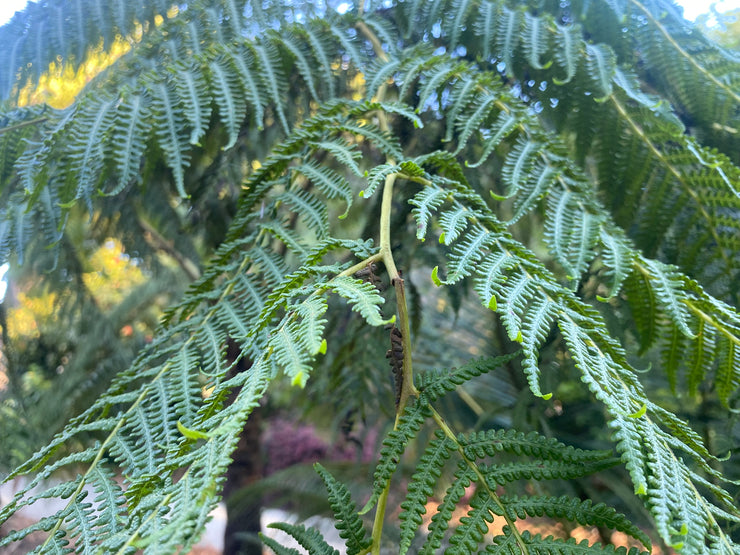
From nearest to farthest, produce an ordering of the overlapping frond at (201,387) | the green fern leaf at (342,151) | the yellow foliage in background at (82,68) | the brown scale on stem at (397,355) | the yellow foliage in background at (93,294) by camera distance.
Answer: the overlapping frond at (201,387) → the brown scale on stem at (397,355) → the green fern leaf at (342,151) → the yellow foliage in background at (82,68) → the yellow foliage in background at (93,294)

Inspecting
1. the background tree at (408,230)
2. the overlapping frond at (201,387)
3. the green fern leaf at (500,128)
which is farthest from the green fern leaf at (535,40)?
the overlapping frond at (201,387)

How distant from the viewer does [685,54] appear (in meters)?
0.69

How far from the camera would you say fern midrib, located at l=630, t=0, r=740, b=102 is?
2.13 ft

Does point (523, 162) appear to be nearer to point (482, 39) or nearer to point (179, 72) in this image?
point (482, 39)

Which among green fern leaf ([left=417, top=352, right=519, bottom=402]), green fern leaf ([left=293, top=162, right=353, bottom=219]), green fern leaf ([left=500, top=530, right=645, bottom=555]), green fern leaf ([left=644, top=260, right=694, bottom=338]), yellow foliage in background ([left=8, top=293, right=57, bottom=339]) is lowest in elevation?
yellow foliage in background ([left=8, top=293, right=57, bottom=339])

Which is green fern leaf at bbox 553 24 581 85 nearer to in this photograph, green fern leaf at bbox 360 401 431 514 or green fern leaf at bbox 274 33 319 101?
green fern leaf at bbox 274 33 319 101

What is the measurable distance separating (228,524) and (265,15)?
1177 mm

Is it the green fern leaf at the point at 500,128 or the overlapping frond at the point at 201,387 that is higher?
the green fern leaf at the point at 500,128

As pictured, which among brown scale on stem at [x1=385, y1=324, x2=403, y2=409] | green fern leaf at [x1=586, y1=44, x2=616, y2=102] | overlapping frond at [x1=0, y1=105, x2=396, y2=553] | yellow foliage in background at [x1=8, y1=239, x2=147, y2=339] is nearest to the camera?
overlapping frond at [x1=0, y1=105, x2=396, y2=553]

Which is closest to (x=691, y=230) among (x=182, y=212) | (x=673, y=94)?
(x=673, y=94)

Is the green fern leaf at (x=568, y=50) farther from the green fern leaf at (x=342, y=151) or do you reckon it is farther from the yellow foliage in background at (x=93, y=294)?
the yellow foliage in background at (x=93, y=294)

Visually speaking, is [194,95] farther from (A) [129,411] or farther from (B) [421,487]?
(B) [421,487]

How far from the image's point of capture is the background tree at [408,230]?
321 millimetres

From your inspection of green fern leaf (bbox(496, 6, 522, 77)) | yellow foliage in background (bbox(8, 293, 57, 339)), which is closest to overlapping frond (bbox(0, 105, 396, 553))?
green fern leaf (bbox(496, 6, 522, 77))
